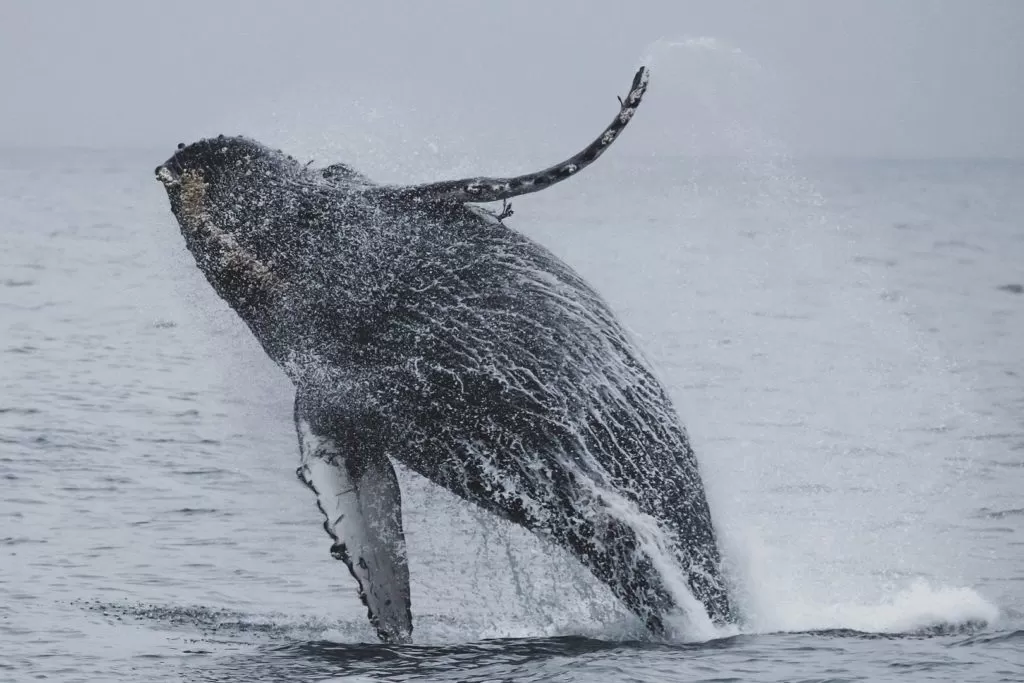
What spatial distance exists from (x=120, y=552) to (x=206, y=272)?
2988mm

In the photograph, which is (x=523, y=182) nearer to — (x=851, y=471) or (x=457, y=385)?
(x=457, y=385)

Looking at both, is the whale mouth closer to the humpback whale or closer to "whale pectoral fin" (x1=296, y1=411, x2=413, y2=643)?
the humpback whale

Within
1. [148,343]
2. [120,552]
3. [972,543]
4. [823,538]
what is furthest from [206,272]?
[148,343]

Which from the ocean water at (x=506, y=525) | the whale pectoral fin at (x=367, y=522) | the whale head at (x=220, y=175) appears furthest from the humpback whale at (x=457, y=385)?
the ocean water at (x=506, y=525)

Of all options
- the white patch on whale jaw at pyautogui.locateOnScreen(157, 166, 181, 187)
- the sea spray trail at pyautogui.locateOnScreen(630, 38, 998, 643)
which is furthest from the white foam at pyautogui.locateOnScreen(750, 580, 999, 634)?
the white patch on whale jaw at pyautogui.locateOnScreen(157, 166, 181, 187)

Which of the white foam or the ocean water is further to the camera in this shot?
the white foam

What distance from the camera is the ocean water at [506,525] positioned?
10.4m

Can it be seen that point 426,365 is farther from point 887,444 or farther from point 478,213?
point 887,444

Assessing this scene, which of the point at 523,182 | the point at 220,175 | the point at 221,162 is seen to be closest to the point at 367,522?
the point at 523,182

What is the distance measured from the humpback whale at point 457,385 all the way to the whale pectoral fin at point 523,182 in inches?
0.9

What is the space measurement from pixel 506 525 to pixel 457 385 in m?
1.25

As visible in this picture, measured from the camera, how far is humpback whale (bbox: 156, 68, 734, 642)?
10.9m

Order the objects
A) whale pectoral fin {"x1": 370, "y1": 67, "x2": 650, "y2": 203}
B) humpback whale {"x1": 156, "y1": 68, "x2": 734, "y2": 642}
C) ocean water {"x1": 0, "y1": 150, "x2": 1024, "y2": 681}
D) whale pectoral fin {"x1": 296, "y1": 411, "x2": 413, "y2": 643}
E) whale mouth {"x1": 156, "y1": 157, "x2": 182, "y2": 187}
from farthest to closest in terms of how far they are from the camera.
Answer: whale mouth {"x1": 156, "y1": 157, "x2": 182, "y2": 187}, whale pectoral fin {"x1": 296, "y1": 411, "x2": 413, "y2": 643}, humpback whale {"x1": 156, "y1": 68, "x2": 734, "y2": 642}, ocean water {"x1": 0, "y1": 150, "x2": 1024, "y2": 681}, whale pectoral fin {"x1": 370, "y1": 67, "x2": 650, "y2": 203}

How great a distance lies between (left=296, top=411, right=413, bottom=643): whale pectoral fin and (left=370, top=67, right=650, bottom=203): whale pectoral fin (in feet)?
6.06
